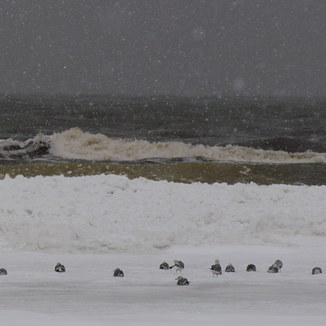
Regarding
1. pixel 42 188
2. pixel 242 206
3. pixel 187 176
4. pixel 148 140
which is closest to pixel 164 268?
pixel 242 206

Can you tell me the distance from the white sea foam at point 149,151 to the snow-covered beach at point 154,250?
2402cm

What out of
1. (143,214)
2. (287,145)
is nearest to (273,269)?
(143,214)

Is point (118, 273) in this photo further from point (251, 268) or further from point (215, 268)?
point (251, 268)

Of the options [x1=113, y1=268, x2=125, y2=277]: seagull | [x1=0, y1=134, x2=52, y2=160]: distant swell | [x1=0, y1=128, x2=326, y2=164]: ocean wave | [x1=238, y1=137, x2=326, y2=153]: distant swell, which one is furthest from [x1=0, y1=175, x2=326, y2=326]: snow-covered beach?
[x1=238, y1=137, x2=326, y2=153]: distant swell

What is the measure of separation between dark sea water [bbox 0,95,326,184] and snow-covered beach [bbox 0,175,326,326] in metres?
7.79

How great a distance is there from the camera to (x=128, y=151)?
41219 millimetres

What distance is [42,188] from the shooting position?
1380cm

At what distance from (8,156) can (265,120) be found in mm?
33164

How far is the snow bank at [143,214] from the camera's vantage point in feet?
37.8

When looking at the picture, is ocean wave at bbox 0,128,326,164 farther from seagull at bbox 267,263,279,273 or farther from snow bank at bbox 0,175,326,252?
seagull at bbox 267,263,279,273

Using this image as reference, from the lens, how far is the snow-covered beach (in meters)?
6.62

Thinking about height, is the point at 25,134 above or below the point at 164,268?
above

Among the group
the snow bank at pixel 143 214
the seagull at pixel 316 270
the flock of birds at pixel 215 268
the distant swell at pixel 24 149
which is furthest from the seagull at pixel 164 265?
the distant swell at pixel 24 149

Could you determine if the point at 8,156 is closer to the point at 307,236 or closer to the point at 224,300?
the point at 307,236
